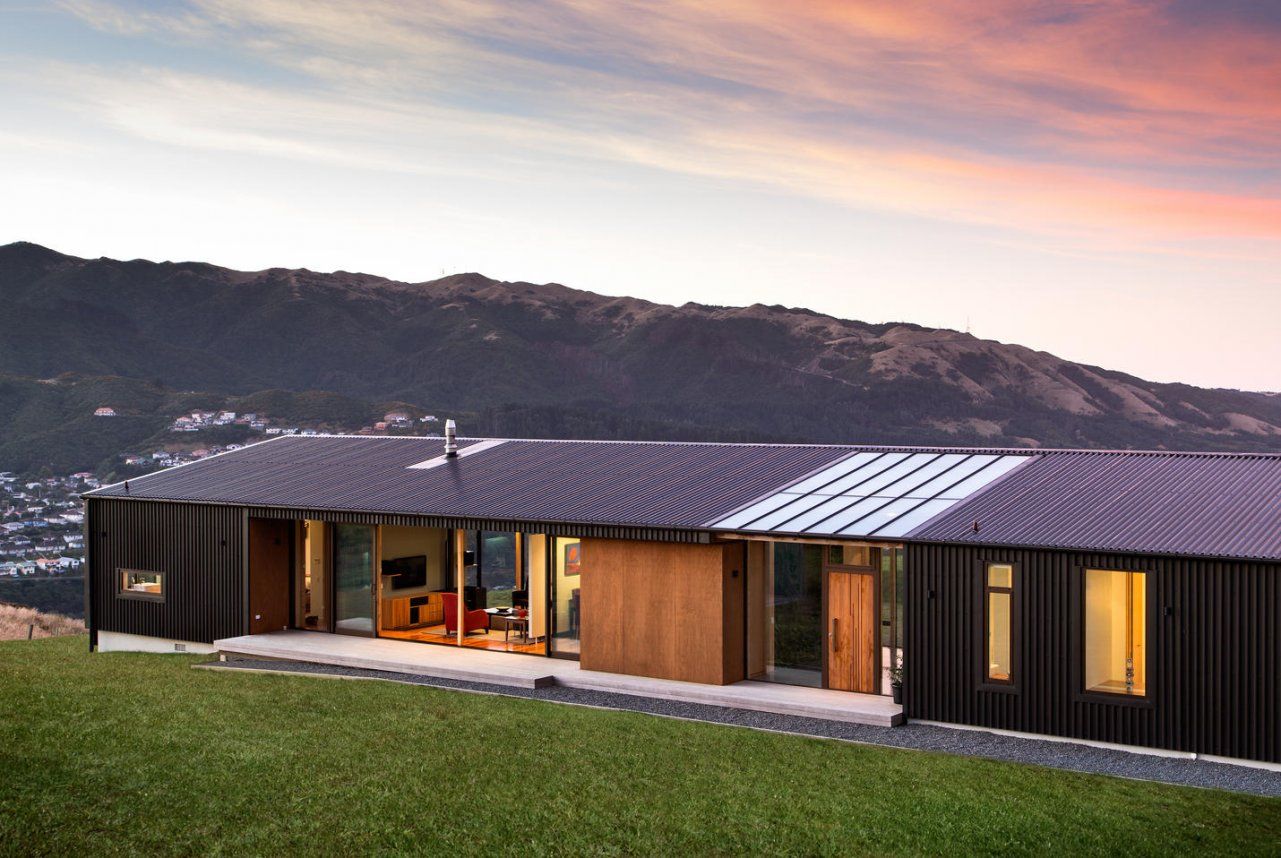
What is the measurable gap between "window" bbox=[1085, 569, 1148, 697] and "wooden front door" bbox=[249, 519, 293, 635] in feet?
43.5

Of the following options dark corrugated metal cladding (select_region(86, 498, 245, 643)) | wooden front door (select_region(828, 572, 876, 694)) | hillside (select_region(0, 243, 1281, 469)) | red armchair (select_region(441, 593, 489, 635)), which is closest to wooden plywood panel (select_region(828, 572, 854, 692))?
wooden front door (select_region(828, 572, 876, 694))

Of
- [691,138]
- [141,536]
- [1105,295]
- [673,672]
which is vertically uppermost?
[691,138]

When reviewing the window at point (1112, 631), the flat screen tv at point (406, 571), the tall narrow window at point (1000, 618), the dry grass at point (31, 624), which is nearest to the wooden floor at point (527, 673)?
the flat screen tv at point (406, 571)

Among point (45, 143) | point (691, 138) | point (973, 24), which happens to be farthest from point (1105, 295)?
point (45, 143)

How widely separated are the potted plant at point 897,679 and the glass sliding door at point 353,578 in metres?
9.24

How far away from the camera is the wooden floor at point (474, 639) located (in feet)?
57.2

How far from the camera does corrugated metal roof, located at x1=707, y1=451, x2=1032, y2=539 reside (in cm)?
1412

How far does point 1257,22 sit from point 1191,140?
10.5 meters

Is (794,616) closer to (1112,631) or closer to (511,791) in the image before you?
(1112,631)

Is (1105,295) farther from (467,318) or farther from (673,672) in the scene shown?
(467,318)

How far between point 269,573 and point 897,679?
1107cm

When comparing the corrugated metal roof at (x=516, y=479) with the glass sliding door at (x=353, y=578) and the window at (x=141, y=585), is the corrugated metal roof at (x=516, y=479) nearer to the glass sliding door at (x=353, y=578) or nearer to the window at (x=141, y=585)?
the glass sliding door at (x=353, y=578)

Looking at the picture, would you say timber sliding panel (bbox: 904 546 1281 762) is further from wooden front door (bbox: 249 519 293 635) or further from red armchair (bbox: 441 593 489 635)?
wooden front door (bbox: 249 519 293 635)

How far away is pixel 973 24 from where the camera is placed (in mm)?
31172
